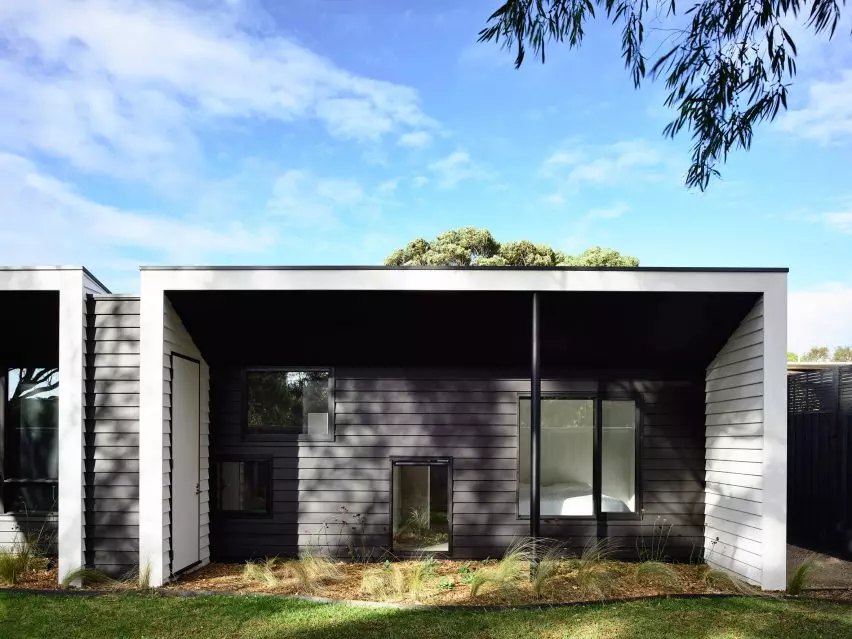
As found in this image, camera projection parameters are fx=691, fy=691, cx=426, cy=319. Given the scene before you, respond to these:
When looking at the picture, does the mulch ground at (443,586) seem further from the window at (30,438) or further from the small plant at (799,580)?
the window at (30,438)

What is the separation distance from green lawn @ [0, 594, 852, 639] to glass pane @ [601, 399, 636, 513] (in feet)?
6.50

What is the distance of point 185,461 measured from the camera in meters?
7.17

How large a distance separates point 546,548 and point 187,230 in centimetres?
1311

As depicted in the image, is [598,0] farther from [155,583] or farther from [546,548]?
[155,583]

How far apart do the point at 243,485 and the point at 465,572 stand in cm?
271

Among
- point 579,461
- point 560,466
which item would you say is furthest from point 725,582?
point 560,466

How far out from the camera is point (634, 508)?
788cm

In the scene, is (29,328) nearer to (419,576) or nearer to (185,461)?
(185,461)

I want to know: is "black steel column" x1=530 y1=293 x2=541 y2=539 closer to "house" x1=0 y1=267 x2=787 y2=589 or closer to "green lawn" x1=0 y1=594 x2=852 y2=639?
"house" x1=0 y1=267 x2=787 y2=589

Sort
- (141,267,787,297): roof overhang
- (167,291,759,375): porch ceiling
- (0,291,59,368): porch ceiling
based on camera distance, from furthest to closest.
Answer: (0,291,59,368): porch ceiling → (167,291,759,375): porch ceiling → (141,267,787,297): roof overhang

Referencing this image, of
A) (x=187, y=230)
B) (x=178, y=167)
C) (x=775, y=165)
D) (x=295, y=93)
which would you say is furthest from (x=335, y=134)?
(x=775, y=165)

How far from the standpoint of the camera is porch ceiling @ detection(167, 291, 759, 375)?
7.04 meters

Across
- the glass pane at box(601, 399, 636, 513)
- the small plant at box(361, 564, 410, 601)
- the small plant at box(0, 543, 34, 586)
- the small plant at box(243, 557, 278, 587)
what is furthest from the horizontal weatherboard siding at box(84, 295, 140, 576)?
the glass pane at box(601, 399, 636, 513)

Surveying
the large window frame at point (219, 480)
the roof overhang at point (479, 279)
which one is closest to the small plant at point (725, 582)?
the roof overhang at point (479, 279)
